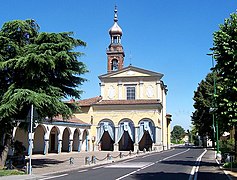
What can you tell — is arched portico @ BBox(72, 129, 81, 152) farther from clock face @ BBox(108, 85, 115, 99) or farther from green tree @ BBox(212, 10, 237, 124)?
green tree @ BBox(212, 10, 237, 124)

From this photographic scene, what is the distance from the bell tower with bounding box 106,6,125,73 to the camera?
63.9m

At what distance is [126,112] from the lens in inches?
2106

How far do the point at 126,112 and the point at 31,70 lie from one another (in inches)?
1360

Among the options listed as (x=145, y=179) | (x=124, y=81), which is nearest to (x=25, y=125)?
(x=145, y=179)

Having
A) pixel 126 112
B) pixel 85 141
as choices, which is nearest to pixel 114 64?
pixel 126 112

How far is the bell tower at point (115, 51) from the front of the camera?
6390cm

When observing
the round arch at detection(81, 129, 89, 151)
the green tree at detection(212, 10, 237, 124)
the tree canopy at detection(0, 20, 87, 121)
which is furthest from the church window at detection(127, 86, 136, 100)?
the green tree at detection(212, 10, 237, 124)

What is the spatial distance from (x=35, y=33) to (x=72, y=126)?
24.6m

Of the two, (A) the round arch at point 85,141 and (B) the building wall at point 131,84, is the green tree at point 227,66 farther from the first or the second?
(B) the building wall at point 131,84

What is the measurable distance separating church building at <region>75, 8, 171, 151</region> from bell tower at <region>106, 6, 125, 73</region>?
643 cm

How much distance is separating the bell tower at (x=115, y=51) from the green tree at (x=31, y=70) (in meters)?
41.1

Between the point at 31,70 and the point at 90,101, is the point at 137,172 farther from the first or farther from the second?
the point at 90,101

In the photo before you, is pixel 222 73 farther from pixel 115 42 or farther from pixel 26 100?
pixel 115 42

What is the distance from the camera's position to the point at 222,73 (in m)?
15.2
